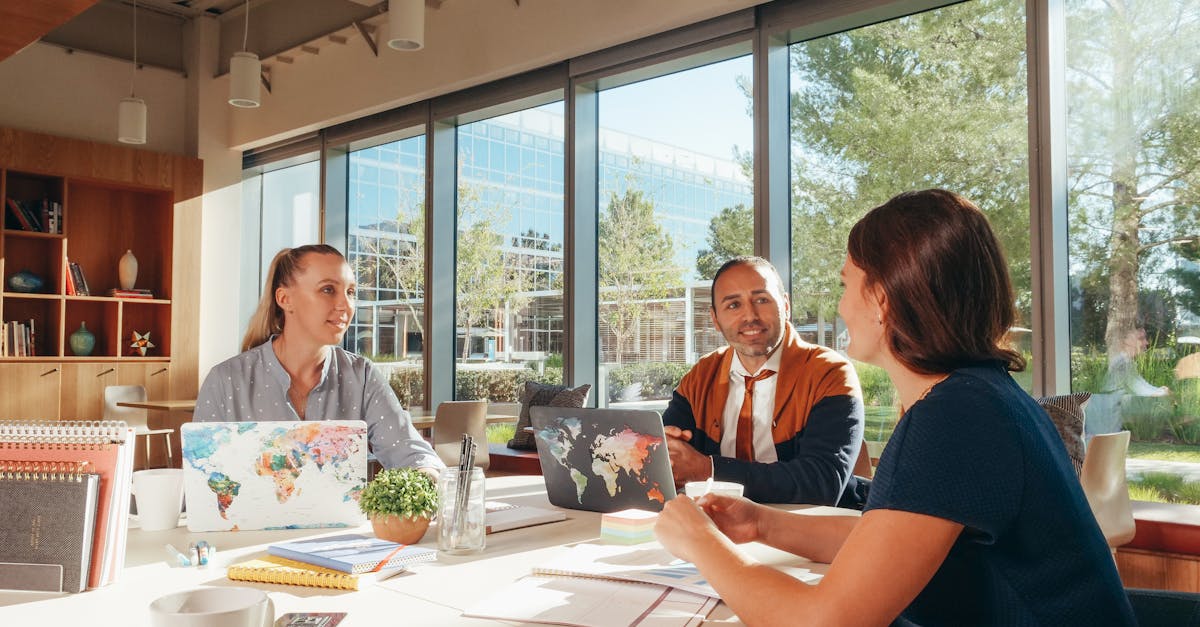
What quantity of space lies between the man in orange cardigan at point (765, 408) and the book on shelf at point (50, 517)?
128 centimetres

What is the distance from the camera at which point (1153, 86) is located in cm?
376

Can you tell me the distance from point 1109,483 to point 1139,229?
1219mm

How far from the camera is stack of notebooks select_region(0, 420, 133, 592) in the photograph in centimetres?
140

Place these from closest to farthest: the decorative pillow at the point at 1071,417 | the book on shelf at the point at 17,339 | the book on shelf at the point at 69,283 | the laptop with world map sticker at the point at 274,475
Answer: the laptop with world map sticker at the point at 274,475 → the decorative pillow at the point at 1071,417 → the book on shelf at the point at 17,339 → the book on shelf at the point at 69,283

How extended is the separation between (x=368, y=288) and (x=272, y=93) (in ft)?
6.34

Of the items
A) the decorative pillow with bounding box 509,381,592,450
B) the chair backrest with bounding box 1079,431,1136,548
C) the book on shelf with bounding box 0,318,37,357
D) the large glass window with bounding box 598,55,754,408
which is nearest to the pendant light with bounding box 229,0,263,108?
the large glass window with bounding box 598,55,754,408

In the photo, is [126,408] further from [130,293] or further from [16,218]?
[16,218]

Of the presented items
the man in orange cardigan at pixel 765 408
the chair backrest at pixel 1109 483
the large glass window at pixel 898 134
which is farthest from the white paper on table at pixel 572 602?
A: the large glass window at pixel 898 134

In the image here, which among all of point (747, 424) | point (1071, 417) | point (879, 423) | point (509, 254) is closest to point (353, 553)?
point (747, 424)

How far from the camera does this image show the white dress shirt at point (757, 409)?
2.65 metres

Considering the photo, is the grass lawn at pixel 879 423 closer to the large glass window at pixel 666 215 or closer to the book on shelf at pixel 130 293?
the large glass window at pixel 666 215

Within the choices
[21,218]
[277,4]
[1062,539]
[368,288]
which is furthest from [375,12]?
[1062,539]

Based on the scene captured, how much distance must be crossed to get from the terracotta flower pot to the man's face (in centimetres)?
134

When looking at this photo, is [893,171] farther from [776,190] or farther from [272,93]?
[272,93]
